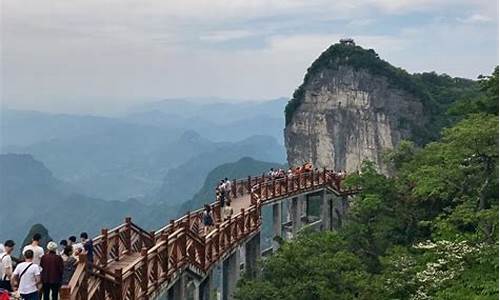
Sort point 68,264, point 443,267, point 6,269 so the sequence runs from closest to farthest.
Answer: point 6,269
point 68,264
point 443,267

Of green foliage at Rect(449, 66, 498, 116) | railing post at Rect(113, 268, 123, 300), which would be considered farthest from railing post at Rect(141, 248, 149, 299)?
green foliage at Rect(449, 66, 498, 116)

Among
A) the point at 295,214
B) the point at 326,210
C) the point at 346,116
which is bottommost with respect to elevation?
the point at 326,210

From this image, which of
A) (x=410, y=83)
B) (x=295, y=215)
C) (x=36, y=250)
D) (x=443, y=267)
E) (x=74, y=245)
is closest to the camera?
A: (x=36, y=250)

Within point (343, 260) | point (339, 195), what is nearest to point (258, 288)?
point (343, 260)

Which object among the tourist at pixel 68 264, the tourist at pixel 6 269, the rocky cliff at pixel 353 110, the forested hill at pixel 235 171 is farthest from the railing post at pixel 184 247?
the forested hill at pixel 235 171

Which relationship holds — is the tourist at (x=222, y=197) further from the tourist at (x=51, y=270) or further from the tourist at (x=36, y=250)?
the tourist at (x=51, y=270)

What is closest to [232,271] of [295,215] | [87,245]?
[87,245]

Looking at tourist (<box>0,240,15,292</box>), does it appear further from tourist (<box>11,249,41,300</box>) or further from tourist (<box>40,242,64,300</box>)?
tourist (<box>40,242,64,300</box>)

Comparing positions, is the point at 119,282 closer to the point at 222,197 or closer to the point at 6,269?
the point at 6,269
